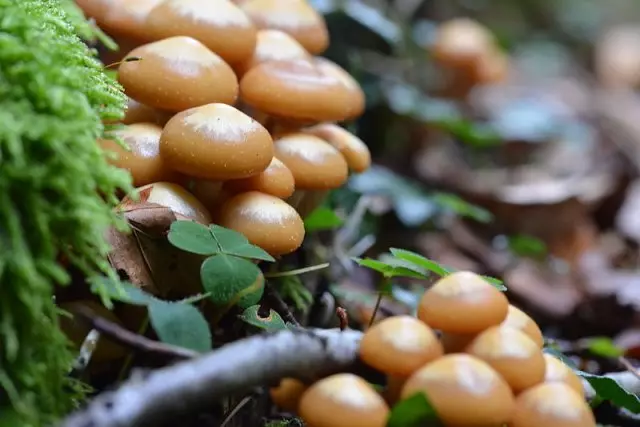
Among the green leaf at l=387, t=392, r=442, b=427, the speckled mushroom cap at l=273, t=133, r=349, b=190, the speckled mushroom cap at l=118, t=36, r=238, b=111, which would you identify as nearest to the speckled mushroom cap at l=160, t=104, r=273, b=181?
the speckled mushroom cap at l=118, t=36, r=238, b=111

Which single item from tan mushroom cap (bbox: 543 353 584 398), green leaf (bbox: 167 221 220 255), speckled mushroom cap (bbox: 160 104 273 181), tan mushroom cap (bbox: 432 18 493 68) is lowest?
tan mushroom cap (bbox: 432 18 493 68)

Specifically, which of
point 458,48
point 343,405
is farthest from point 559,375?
point 458,48

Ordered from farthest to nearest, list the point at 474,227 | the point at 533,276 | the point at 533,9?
1. the point at 533,9
2. the point at 474,227
3. the point at 533,276

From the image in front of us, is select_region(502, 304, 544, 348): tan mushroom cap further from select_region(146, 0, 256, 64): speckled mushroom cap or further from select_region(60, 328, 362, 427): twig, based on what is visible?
select_region(146, 0, 256, 64): speckled mushroom cap

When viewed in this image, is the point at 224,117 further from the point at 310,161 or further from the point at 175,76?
the point at 310,161

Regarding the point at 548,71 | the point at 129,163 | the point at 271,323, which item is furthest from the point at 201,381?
the point at 548,71

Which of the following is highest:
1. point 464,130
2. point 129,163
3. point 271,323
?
point 129,163

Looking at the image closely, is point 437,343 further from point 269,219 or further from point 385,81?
point 385,81
